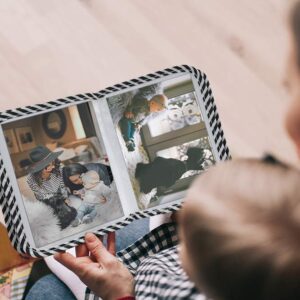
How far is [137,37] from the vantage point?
1.21 metres

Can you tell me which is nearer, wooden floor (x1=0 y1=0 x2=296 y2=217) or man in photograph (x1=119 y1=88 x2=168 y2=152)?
man in photograph (x1=119 y1=88 x2=168 y2=152)

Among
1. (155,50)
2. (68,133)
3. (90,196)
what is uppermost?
(155,50)

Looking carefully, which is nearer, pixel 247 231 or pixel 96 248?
pixel 247 231

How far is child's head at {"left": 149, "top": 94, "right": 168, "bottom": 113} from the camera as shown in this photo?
2.97 ft

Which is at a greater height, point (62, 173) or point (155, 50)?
point (155, 50)

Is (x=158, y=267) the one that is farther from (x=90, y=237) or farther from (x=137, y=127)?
(x=137, y=127)

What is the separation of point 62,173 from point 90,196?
61 mm

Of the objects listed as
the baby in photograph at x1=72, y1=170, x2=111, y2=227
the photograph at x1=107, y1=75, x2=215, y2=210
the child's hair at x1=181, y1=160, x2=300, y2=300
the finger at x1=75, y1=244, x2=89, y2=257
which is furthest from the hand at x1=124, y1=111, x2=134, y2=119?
the child's hair at x1=181, y1=160, x2=300, y2=300

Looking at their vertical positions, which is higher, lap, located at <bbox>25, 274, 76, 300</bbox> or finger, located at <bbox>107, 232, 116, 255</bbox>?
finger, located at <bbox>107, 232, 116, 255</bbox>

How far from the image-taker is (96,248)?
0.84 metres

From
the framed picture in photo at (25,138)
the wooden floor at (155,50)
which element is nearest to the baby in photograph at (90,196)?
the framed picture in photo at (25,138)

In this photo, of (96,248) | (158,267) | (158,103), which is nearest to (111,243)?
(96,248)

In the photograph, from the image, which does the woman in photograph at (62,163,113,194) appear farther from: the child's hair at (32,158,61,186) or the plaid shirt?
the plaid shirt

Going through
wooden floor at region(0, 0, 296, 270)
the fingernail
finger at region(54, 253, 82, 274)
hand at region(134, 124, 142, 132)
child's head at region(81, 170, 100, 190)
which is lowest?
finger at region(54, 253, 82, 274)
